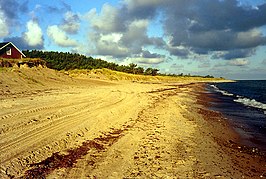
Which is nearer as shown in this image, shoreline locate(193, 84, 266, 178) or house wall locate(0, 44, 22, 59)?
shoreline locate(193, 84, 266, 178)

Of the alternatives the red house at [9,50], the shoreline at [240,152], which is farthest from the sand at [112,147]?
the red house at [9,50]

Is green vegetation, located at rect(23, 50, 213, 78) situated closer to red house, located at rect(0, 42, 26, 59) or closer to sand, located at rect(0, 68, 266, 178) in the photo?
red house, located at rect(0, 42, 26, 59)

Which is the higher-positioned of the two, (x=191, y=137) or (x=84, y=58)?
(x=84, y=58)

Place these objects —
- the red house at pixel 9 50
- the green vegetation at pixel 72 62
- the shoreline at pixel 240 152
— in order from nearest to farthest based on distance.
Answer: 1. the shoreline at pixel 240 152
2. the red house at pixel 9 50
3. the green vegetation at pixel 72 62

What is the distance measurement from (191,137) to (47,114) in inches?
291

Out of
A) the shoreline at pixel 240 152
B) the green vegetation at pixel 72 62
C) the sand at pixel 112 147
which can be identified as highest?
the green vegetation at pixel 72 62

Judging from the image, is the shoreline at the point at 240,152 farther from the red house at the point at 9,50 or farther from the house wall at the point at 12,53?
the house wall at the point at 12,53

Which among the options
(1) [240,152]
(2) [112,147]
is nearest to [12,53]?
(2) [112,147]

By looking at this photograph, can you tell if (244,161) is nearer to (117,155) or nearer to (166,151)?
(166,151)

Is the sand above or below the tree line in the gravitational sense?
below

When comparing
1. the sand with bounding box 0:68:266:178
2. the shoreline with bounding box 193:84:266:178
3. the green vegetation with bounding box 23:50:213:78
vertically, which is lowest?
the shoreline with bounding box 193:84:266:178

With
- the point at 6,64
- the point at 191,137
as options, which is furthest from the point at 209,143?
the point at 6,64

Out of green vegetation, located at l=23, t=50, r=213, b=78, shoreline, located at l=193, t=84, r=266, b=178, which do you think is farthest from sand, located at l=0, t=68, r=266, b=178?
green vegetation, located at l=23, t=50, r=213, b=78

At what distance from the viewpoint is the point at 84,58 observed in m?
98.9
